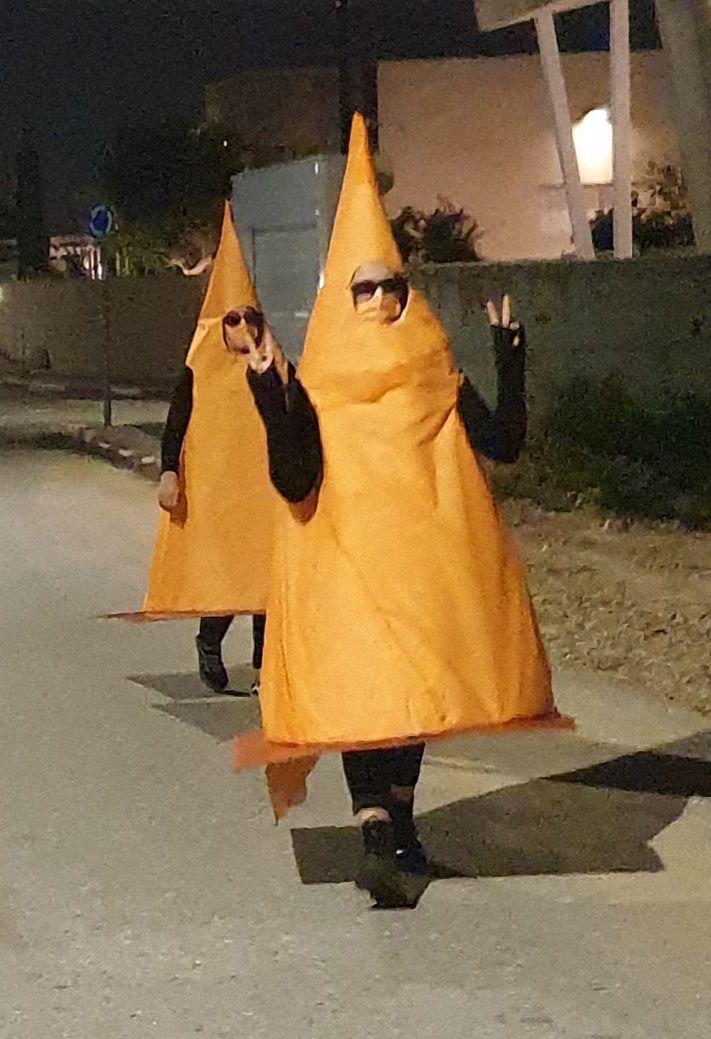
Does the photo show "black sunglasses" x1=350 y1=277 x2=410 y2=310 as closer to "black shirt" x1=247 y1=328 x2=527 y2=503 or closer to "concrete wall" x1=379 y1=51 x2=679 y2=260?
"black shirt" x1=247 y1=328 x2=527 y2=503

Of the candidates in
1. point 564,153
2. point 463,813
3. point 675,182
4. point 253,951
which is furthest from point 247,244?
point 675,182

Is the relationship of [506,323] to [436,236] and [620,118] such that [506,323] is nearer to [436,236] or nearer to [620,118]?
[620,118]

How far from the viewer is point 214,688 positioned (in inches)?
339

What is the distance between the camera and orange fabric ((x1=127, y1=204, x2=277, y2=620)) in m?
8.09

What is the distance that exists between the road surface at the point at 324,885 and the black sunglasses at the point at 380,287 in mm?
1704

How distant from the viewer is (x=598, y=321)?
15305 millimetres

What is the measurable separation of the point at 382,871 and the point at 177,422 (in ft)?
9.79

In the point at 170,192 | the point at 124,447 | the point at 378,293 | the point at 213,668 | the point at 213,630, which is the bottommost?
the point at 124,447

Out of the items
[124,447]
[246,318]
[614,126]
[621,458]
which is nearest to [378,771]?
[246,318]

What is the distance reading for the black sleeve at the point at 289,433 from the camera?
17.6ft

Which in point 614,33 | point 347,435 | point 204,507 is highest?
point 614,33

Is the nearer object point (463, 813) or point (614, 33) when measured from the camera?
point (463, 813)

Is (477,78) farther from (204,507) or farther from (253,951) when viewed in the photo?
(253,951)

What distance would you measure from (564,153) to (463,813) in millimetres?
15473
